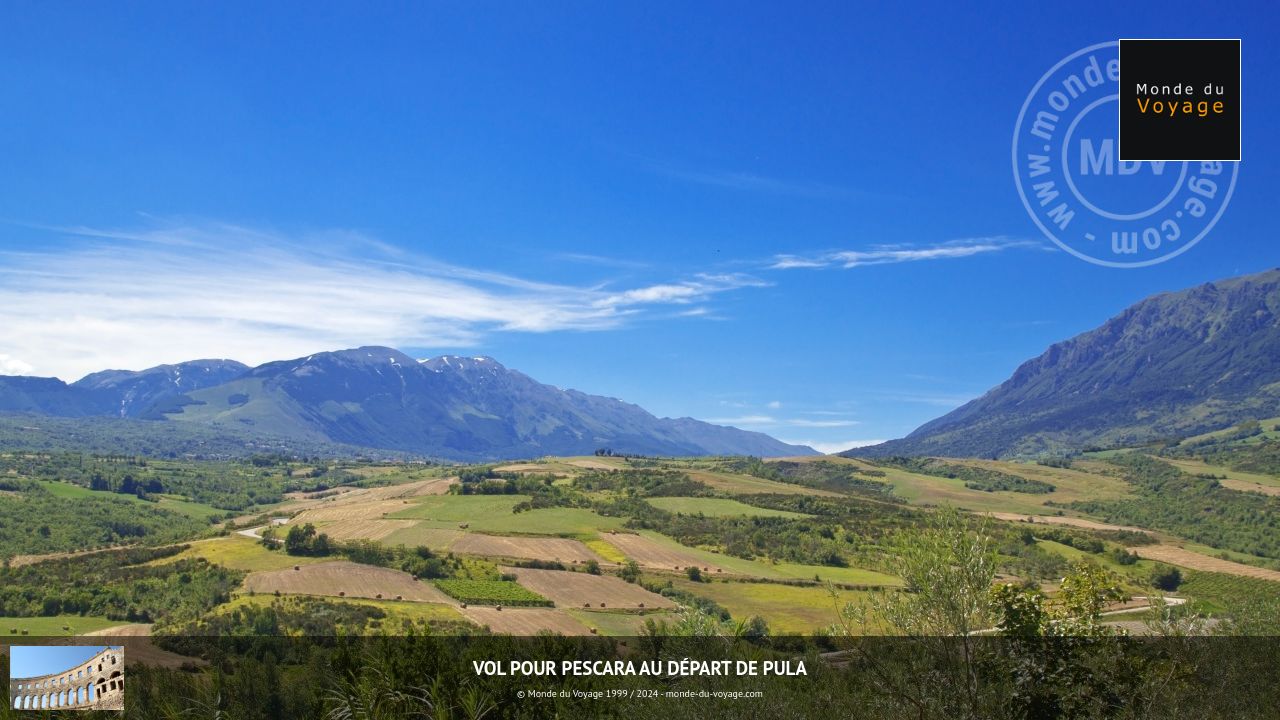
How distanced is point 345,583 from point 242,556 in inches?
1206

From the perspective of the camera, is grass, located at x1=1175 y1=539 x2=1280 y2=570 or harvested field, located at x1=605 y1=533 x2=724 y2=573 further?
grass, located at x1=1175 y1=539 x2=1280 y2=570

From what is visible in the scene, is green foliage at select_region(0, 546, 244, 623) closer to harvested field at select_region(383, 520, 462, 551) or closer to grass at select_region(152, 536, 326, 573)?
grass at select_region(152, 536, 326, 573)

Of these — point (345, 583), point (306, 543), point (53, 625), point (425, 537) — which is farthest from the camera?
point (425, 537)

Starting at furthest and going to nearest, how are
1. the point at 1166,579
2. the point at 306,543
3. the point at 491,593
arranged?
the point at 306,543 → the point at 1166,579 → the point at 491,593

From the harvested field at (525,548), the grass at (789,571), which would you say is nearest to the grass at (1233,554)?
the grass at (789,571)

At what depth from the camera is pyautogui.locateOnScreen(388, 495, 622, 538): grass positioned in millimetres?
142125

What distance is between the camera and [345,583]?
326 feet

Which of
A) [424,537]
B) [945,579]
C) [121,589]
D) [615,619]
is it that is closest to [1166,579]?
[615,619]

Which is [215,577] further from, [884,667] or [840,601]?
[884,667]

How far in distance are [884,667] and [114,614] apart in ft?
328

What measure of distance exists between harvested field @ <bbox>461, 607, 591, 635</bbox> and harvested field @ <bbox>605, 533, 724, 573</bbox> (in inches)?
1201

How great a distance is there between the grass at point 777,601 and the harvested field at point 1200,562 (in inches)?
2413

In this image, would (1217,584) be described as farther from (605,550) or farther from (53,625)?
(53,625)

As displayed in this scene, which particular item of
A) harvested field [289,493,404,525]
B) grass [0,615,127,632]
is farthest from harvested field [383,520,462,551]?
grass [0,615,127,632]
